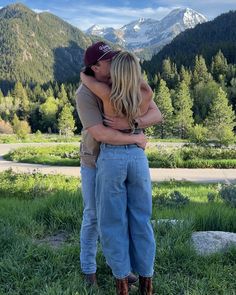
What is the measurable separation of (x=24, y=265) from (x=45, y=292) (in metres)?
0.54

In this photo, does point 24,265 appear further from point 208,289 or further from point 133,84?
point 133,84

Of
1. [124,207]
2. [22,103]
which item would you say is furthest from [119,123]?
[22,103]

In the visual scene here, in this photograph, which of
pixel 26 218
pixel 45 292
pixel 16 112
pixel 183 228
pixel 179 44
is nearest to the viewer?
pixel 45 292

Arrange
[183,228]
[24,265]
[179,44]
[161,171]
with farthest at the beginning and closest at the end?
[179,44]
[161,171]
[183,228]
[24,265]

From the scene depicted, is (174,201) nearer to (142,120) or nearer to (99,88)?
(142,120)

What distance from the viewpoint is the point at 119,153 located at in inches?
130

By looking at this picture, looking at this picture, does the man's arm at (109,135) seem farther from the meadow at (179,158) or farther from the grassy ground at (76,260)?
the meadow at (179,158)

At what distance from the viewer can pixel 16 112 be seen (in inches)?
4070

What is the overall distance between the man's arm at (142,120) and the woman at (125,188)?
1.6 inches

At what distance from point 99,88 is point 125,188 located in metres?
0.71

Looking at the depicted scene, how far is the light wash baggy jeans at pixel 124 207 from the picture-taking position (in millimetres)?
3305

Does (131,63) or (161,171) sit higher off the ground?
(131,63)

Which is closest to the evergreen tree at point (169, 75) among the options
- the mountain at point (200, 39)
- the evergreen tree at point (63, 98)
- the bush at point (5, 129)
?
the evergreen tree at point (63, 98)

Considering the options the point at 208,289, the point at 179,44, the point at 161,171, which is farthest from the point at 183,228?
the point at 179,44
